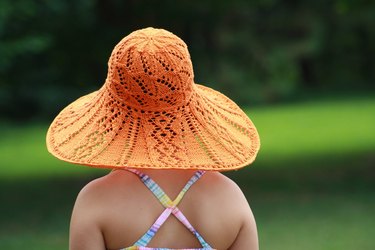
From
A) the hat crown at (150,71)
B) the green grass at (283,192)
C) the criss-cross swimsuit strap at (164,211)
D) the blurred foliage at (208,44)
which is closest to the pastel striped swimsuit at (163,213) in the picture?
the criss-cross swimsuit strap at (164,211)

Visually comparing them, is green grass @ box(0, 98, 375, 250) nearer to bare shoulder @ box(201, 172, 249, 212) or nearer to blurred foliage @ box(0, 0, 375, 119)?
blurred foliage @ box(0, 0, 375, 119)

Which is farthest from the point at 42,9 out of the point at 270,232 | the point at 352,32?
the point at 352,32

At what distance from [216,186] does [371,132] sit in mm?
22928

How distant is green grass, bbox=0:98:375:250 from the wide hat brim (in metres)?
7.02

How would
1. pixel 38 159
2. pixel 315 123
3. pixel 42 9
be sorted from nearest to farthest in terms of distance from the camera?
pixel 42 9 < pixel 38 159 < pixel 315 123

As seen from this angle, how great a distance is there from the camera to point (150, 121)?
8.96 feet

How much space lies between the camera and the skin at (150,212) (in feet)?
8.73

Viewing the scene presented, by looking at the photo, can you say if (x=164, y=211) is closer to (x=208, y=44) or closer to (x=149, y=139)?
(x=149, y=139)

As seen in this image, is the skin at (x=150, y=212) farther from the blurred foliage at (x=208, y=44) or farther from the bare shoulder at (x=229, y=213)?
the blurred foliage at (x=208, y=44)

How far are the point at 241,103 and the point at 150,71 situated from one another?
3191 centimetres

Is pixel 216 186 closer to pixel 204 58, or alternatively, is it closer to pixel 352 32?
pixel 204 58

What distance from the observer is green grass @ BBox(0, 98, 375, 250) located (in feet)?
34.4

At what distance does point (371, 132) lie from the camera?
25.2 m

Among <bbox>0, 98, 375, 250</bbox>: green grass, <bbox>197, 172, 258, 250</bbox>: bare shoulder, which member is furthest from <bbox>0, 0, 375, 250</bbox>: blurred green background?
<bbox>197, 172, 258, 250</bbox>: bare shoulder
